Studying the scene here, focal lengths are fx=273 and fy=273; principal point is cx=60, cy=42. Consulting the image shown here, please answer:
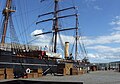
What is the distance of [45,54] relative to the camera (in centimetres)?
4675

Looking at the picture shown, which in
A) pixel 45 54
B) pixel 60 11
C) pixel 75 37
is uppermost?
pixel 60 11

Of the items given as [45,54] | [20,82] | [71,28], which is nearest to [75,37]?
[71,28]

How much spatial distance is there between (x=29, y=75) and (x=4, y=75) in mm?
2778

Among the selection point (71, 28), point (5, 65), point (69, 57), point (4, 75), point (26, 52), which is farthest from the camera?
point (71, 28)

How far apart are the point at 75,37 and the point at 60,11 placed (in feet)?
40.7

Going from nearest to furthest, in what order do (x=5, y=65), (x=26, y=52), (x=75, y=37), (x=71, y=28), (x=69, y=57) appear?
(x=5, y=65), (x=26, y=52), (x=69, y=57), (x=71, y=28), (x=75, y=37)

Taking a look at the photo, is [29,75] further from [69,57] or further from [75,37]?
[75,37]

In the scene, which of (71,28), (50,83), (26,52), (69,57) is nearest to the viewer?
(50,83)

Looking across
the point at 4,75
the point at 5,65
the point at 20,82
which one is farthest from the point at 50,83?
the point at 5,65

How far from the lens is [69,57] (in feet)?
218

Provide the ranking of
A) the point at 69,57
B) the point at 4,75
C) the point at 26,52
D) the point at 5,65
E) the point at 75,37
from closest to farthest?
the point at 4,75 → the point at 5,65 → the point at 26,52 → the point at 69,57 → the point at 75,37

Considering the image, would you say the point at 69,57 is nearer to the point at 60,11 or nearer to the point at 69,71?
the point at 60,11

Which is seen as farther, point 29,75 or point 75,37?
point 75,37

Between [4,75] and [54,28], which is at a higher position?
[54,28]
